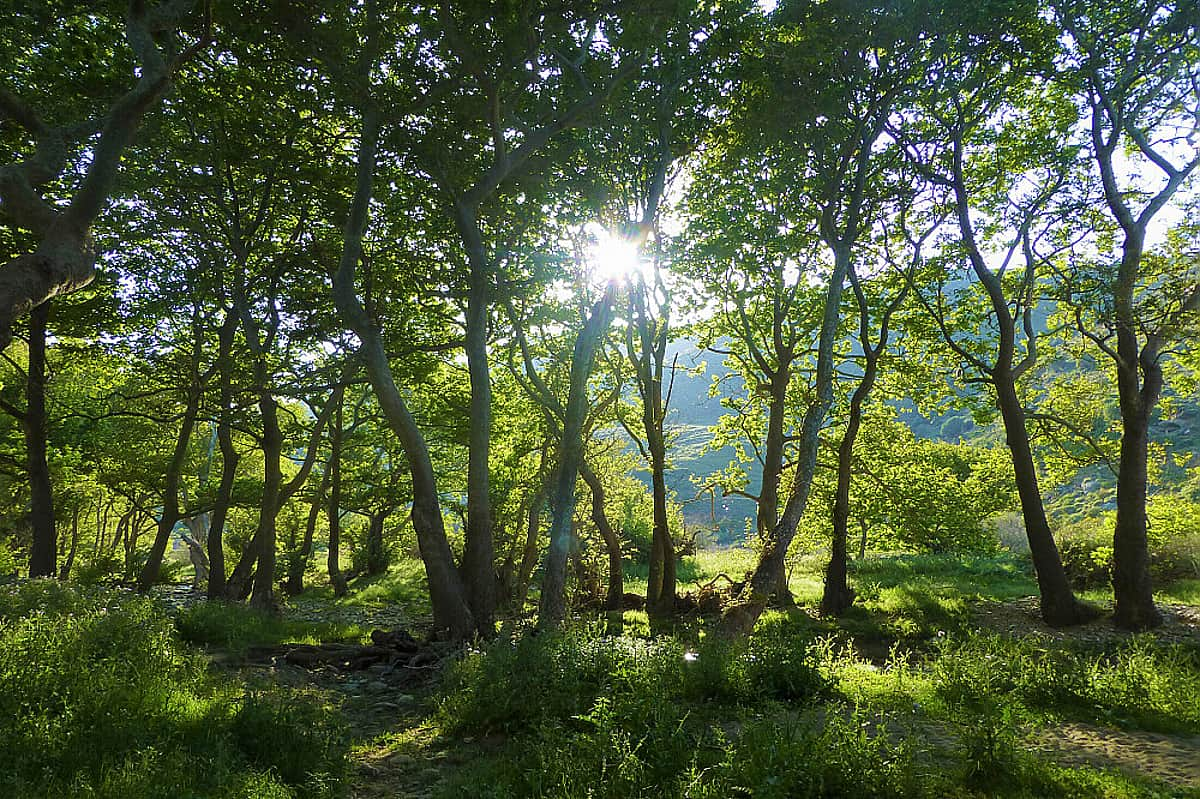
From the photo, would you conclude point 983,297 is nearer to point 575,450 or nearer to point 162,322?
point 575,450

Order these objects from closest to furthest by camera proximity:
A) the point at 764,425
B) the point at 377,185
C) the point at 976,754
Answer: the point at 976,754 < the point at 377,185 < the point at 764,425

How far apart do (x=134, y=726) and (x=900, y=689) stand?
8394mm

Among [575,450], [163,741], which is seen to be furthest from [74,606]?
[575,450]

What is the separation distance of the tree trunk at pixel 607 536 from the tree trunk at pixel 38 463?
14357mm

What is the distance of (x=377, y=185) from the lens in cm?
1455

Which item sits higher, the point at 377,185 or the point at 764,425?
the point at 377,185

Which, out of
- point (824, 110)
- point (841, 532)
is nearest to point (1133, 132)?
point (824, 110)

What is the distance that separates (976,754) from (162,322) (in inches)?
853

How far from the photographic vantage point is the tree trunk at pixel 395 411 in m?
11.7

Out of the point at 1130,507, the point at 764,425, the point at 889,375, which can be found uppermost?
the point at 889,375

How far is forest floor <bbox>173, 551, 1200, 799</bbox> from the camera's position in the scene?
229 inches

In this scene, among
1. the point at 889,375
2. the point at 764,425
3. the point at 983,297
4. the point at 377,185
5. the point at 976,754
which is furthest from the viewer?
the point at 764,425

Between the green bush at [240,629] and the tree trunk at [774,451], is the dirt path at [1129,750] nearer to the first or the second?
the tree trunk at [774,451]

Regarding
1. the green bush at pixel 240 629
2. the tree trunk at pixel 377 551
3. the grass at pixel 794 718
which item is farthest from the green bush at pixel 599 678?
the tree trunk at pixel 377 551
